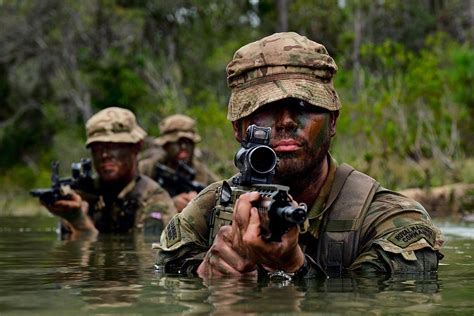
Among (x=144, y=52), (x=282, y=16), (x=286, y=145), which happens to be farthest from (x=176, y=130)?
(x=282, y=16)

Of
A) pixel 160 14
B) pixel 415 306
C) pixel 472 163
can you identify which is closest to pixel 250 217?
pixel 415 306

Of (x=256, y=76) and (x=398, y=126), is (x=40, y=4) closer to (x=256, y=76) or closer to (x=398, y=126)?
(x=398, y=126)

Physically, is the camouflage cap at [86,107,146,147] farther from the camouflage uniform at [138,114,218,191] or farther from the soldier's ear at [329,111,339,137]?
the soldier's ear at [329,111,339,137]

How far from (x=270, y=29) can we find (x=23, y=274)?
3166cm

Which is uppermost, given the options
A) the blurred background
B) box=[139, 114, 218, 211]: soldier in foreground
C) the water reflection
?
the blurred background

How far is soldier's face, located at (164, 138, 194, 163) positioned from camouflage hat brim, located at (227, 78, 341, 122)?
10.8 meters

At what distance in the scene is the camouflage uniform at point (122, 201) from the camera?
11.5 m

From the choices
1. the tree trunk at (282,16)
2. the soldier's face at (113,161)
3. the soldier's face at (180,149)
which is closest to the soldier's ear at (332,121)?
the soldier's face at (113,161)

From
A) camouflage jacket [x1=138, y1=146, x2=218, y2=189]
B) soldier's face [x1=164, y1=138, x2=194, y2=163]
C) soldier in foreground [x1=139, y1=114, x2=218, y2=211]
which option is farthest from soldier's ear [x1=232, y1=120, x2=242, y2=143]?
soldier's face [x1=164, y1=138, x2=194, y2=163]

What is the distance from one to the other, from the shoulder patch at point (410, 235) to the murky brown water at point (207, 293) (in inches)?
7.7

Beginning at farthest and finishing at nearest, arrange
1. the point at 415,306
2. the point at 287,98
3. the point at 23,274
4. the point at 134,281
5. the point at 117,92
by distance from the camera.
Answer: the point at 117,92 < the point at 23,274 < the point at 134,281 < the point at 287,98 < the point at 415,306

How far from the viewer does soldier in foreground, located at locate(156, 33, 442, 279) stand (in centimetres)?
533

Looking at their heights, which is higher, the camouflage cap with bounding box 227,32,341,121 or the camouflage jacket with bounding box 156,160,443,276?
the camouflage cap with bounding box 227,32,341,121

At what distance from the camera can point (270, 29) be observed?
3756 centimetres
